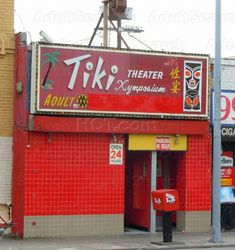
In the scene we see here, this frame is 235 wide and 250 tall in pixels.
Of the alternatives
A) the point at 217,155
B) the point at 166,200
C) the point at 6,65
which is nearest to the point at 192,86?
the point at 217,155

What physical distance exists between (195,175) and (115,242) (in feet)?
11.2

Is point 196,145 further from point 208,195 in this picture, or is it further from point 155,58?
point 155,58

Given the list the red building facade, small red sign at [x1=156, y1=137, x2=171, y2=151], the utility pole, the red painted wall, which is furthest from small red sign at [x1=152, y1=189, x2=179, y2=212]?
the red painted wall

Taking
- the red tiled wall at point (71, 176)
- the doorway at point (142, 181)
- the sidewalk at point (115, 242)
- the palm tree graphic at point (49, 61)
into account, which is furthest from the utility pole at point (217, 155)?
the palm tree graphic at point (49, 61)

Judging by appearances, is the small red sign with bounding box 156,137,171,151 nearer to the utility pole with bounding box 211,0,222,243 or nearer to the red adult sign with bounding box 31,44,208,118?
the red adult sign with bounding box 31,44,208,118

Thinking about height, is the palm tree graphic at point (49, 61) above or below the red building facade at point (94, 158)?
above

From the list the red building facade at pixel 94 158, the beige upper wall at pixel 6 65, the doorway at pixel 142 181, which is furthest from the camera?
the doorway at pixel 142 181

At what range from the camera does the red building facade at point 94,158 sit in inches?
598

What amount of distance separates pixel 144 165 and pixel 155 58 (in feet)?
10.1

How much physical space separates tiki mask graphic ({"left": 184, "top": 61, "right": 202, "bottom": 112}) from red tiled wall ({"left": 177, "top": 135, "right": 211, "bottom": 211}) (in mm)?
876

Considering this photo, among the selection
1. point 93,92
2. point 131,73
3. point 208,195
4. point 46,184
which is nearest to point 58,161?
point 46,184

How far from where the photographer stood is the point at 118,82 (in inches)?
631

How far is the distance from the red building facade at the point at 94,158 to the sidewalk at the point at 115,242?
47 cm

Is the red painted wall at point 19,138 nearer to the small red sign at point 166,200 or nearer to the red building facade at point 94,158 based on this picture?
the red building facade at point 94,158
